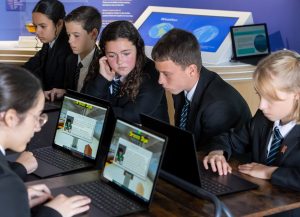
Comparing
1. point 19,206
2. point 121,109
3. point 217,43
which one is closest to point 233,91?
point 121,109

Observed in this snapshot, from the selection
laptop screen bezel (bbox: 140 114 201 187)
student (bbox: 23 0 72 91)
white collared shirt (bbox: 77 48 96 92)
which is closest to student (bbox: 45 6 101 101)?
white collared shirt (bbox: 77 48 96 92)

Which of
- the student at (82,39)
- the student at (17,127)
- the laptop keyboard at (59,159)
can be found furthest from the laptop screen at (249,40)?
the student at (17,127)

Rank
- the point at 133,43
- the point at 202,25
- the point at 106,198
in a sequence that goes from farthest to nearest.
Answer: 1. the point at 202,25
2. the point at 133,43
3. the point at 106,198

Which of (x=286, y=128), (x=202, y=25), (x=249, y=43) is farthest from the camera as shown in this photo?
(x=202, y=25)

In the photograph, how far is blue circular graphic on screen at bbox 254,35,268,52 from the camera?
4320 mm

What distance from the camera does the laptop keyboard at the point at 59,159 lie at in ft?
6.58

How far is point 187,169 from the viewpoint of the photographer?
5.80 ft

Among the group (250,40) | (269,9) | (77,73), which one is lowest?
(77,73)

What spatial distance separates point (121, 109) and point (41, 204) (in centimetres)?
104

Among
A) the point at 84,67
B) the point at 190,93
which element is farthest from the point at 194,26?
the point at 190,93

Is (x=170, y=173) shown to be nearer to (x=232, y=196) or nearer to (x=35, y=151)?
(x=232, y=196)

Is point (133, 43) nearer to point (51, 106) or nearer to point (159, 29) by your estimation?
point (51, 106)

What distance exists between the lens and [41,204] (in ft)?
5.25

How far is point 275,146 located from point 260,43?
244cm
